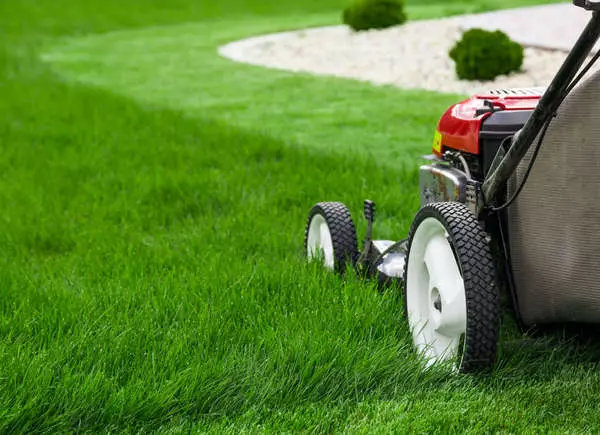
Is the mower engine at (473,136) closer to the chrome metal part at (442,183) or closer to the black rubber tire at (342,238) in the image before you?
the chrome metal part at (442,183)

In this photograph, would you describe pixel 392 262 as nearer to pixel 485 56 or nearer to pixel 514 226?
pixel 514 226

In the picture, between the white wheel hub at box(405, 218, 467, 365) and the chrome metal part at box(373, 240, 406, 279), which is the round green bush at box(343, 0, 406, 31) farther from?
the white wheel hub at box(405, 218, 467, 365)

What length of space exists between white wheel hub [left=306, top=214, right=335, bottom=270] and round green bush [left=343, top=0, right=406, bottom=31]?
1371 centimetres

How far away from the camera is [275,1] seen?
27.5 m

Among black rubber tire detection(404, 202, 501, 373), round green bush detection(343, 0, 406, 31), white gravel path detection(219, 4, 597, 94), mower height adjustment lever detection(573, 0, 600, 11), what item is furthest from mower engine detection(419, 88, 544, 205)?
round green bush detection(343, 0, 406, 31)

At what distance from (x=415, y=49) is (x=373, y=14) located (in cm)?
354

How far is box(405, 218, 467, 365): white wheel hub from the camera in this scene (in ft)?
8.11

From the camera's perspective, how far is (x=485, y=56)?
1037 cm

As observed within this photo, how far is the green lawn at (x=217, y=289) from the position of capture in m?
2.32

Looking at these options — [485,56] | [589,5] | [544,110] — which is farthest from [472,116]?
[485,56]

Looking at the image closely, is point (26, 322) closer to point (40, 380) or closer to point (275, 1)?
point (40, 380)

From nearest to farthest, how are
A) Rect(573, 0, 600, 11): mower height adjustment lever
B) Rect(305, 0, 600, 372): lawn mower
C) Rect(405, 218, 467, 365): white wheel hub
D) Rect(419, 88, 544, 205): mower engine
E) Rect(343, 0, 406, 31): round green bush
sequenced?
Rect(573, 0, 600, 11): mower height adjustment lever → Rect(305, 0, 600, 372): lawn mower → Rect(405, 218, 467, 365): white wheel hub → Rect(419, 88, 544, 205): mower engine → Rect(343, 0, 406, 31): round green bush

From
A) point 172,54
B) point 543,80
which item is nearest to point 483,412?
→ point 543,80

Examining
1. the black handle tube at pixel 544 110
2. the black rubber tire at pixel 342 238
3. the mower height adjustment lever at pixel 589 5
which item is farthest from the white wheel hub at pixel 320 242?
the mower height adjustment lever at pixel 589 5
